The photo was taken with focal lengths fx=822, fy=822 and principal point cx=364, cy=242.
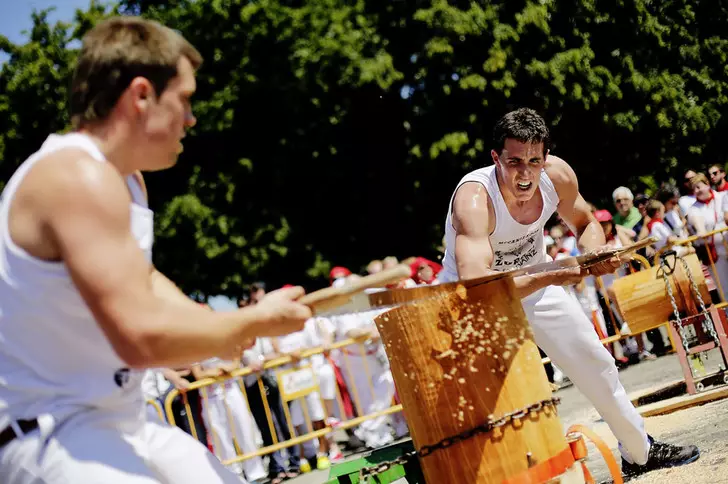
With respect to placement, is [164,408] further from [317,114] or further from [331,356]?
[317,114]

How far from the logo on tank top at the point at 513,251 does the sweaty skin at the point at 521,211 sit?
5.3 inches

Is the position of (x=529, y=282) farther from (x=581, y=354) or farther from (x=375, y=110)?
(x=375, y=110)

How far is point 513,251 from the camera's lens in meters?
4.53

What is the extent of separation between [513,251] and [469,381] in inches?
61.0

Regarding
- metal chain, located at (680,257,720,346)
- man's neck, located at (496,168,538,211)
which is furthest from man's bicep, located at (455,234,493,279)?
metal chain, located at (680,257,720,346)

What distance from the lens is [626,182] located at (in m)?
19.2

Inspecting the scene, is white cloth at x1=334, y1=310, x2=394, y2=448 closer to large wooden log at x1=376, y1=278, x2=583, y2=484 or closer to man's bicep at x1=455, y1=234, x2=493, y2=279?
man's bicep at x1=455, y1=234, x2=493, y2=279

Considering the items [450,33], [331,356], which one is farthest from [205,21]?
[331,356]

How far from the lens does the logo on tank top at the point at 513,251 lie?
4.46m

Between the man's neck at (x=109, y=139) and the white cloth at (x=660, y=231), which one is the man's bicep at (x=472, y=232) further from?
the white cloth at (x=660, y=231)

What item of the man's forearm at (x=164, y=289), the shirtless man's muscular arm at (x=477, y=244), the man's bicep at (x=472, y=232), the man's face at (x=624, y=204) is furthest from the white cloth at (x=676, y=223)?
the man's forearm at (x=164, y=289)

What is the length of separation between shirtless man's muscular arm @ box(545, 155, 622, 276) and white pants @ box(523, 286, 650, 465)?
1.33 feet

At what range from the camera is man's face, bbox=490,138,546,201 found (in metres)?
4.26

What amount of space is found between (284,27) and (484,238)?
60.6ft
